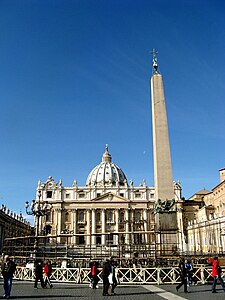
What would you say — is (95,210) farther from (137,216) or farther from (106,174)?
(106,174)

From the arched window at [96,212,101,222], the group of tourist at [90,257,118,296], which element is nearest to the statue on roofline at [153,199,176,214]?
the group of tourist at [90,257,118,296]

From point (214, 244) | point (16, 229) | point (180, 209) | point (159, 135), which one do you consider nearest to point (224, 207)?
point (214, 244)

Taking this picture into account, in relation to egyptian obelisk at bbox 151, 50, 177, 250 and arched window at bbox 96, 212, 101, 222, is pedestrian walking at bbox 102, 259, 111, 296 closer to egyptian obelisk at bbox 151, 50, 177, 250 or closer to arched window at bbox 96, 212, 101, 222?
egyptian obelisk at bbox 151, 50, 177, 250

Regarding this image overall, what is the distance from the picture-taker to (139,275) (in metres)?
12.7

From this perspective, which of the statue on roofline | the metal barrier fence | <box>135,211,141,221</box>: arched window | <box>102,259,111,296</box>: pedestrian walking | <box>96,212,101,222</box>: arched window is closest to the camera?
<box>102,259,111,296</box>: pedestrian walking

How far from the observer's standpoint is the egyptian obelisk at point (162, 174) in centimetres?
1395

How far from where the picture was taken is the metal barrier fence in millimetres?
12602

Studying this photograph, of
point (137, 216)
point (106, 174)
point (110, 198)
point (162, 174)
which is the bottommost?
point (162, 174)

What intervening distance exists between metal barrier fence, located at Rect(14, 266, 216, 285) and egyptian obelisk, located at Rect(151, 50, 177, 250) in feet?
4.70

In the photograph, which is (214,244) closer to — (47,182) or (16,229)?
(16,229)

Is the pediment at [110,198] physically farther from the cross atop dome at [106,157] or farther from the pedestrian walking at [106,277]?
the pedestrian walking at [106,277]

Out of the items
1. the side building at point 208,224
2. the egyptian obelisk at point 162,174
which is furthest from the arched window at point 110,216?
the egyptian obelisk at point 162,174

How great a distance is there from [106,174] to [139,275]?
266 ft

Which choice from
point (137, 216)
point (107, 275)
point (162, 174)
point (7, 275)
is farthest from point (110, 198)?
point (7, 275)
